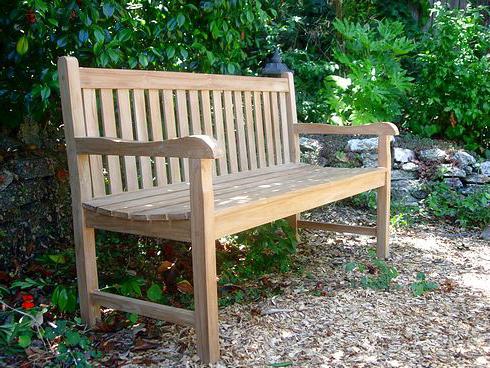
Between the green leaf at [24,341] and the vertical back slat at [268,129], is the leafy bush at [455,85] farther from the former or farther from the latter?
the green leaf at [24,341]

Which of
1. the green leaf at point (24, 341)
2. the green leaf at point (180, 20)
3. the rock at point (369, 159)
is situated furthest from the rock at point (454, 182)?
the green leaf at point (24, 341)

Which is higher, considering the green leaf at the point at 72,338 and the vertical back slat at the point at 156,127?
the vertical back slat at the point at 156,127

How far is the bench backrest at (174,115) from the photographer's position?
8.42ft

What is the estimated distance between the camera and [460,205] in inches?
183

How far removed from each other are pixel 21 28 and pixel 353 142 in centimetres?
316

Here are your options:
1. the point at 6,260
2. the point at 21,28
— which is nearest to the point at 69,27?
the point at 21,28

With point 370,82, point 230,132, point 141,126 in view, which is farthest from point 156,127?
point 370,82

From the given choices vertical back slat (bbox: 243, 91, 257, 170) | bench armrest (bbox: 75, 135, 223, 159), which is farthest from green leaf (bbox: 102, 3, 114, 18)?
vertical back slat (bbox: 243, 91, 257, 170)

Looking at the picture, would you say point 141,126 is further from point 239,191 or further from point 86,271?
point 86,271

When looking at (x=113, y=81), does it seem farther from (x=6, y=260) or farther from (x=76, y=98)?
(x=6, y=260)

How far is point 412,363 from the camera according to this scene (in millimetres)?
2279

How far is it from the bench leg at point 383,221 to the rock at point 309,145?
1520 millimetres

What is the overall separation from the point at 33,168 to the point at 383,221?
206 cm

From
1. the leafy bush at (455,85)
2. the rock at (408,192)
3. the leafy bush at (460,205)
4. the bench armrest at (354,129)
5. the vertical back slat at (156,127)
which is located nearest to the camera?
the vertical back slat at (156,127)
